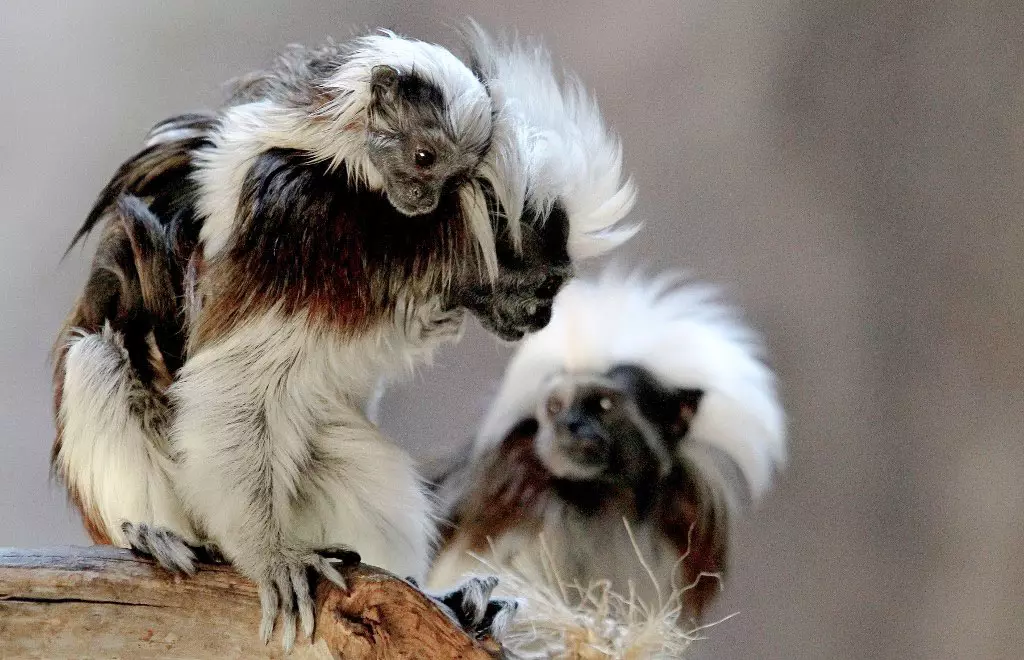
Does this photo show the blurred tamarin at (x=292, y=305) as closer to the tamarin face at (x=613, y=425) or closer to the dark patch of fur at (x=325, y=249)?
the dark patch of fur at (x=325, y=249)

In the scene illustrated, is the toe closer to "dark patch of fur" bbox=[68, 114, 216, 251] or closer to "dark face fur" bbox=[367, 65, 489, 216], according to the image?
"dark face fur" bbox=[367, 65, 489, 216]

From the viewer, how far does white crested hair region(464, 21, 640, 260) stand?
1453mm

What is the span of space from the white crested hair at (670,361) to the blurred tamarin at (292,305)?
63 cm

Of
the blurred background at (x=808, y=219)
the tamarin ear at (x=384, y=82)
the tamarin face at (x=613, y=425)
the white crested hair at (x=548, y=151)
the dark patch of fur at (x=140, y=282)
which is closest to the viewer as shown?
the tamarin ear at (x=384, y=82)

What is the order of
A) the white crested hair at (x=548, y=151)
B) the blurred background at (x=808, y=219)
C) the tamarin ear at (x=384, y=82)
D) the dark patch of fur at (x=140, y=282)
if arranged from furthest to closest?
the blurred background at (x=808, y=219), the dark patch of fur at (x=140, y=282), the white crested hair at (x=548, y=151), the tamarin ear at (x=384, y=82)

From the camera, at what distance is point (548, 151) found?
155 centimetres

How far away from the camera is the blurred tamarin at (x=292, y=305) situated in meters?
1.40

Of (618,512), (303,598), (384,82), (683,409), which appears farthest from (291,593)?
(683,409)

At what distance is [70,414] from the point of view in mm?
1553

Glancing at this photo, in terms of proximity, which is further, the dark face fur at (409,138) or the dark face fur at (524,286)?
the dark face fur at (524,286)

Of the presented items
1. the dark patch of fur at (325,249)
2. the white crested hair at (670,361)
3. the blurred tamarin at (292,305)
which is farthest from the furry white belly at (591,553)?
the dark patch of fur at (325,249)

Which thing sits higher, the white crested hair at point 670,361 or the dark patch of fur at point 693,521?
the white crested hair at point 670,361

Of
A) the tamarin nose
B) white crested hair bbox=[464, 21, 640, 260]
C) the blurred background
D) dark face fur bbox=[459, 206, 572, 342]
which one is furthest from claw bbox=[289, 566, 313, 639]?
the blurred background

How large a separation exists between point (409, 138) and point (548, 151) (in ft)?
0.98
